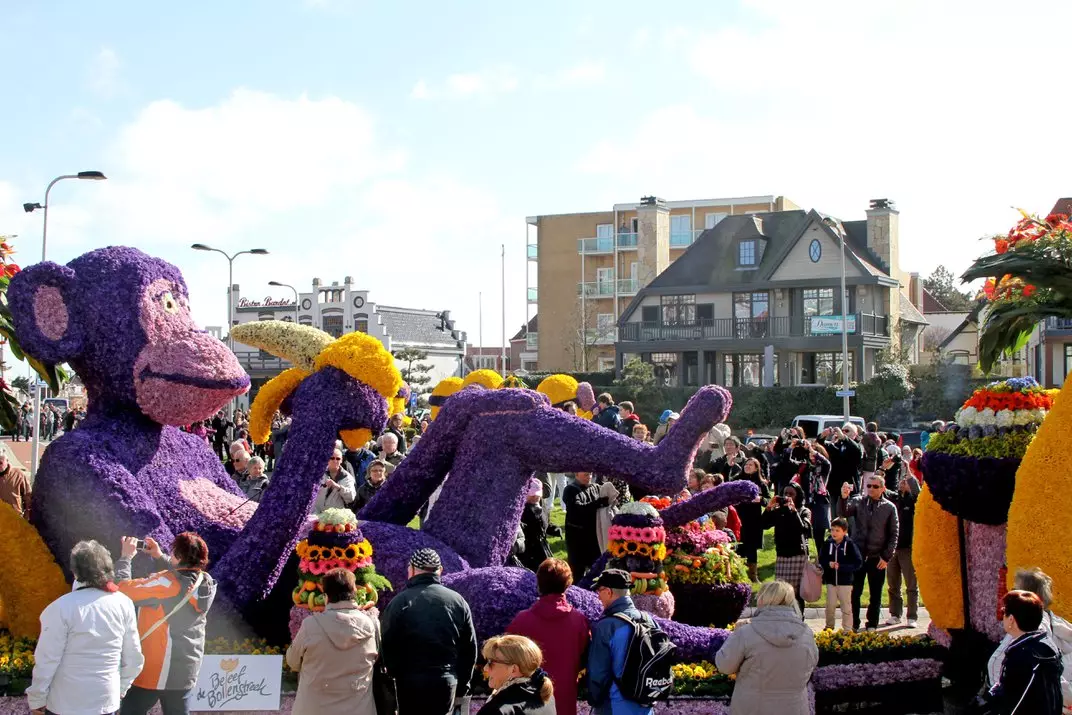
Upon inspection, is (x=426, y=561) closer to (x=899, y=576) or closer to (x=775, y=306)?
(x=899, y=576)

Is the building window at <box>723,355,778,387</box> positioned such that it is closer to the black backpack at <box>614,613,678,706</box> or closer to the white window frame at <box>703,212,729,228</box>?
the white window frame at <box>703,212,729,228</box>

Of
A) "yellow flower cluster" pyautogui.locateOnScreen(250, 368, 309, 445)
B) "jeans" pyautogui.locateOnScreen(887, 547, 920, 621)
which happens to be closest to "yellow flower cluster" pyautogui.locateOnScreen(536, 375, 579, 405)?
"jeans" pyautogui.locateOnScreen(887, 547, 920, 621)

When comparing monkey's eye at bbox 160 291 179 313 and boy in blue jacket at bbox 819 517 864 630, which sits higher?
monkey's eye at bbox 160 291 179 313

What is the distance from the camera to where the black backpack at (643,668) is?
6012mm

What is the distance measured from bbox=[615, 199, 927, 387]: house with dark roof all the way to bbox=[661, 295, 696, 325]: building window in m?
0.04

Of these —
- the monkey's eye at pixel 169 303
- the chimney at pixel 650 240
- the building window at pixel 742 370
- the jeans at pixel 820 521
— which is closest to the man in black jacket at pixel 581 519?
the jeans at pixel 820 521

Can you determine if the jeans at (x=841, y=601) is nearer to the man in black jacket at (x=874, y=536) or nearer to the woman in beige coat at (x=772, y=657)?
the man in black jacket at (x=874, y=536)

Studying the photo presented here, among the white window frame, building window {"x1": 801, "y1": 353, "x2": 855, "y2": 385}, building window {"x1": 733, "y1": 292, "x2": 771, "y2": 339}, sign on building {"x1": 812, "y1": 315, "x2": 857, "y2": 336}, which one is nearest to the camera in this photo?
sign on building {"x1": 812, "y1": 315, "x2": 857, "y2": 336}

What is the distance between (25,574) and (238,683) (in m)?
1.84

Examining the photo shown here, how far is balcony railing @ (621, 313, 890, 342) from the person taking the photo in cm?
4281

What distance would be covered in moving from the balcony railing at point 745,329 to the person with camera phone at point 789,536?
30663 millimetres

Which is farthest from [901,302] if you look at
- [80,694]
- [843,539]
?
[80,694]

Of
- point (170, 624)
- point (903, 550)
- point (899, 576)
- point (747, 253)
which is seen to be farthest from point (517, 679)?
point (747, 253)

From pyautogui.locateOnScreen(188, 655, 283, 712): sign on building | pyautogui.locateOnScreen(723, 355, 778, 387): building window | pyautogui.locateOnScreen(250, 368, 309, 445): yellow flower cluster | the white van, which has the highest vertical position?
pyautogui.locateOnScreen(723, 355, 778, 387): building window
